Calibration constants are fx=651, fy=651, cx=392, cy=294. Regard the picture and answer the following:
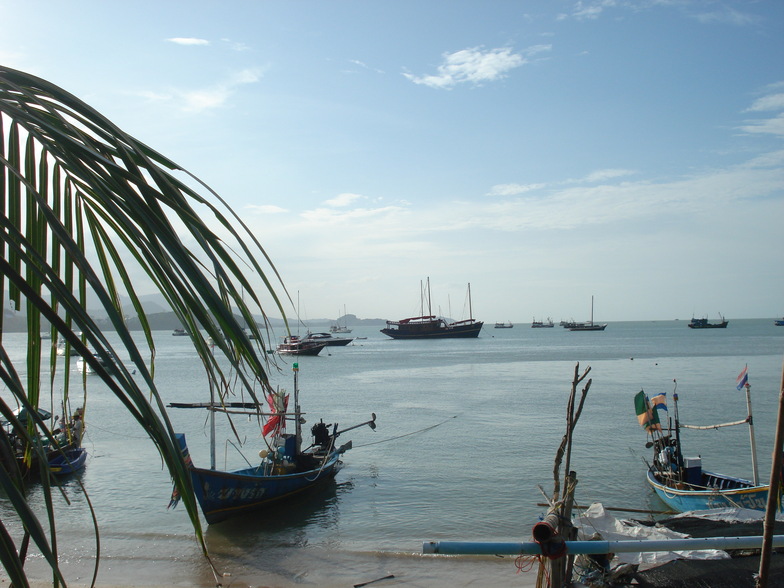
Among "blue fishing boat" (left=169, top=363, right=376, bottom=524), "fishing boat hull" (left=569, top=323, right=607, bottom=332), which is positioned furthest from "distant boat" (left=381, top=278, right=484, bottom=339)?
"blue fishing boat" (left=169, top=363, right=376, bottom=524)

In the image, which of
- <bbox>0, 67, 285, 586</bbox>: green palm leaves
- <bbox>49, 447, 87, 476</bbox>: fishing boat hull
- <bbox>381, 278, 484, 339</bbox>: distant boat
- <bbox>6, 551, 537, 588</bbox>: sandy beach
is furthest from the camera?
<bbox>381, 278, 484, 339</bbox>: distant boat

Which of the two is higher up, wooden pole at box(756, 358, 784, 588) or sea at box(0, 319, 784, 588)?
wooden pole at box(756, 358, 784, 588)

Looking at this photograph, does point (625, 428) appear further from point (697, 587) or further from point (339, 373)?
point (339, 373)

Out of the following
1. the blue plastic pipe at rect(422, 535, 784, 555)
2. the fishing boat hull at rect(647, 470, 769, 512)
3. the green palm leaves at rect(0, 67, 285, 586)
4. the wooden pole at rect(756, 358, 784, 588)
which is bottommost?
the fishing boat hull at rect(647, 470, 769, 512)

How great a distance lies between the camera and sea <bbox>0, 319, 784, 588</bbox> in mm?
13812

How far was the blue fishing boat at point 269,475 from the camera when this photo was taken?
15.0 meters

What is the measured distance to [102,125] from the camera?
1068mm

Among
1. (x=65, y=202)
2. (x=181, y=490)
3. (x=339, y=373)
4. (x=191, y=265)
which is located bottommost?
(x=339, y=373)

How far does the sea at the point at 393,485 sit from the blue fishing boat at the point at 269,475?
1.61ft

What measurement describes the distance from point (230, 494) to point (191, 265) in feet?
51.3

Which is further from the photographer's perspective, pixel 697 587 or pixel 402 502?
pixel 402 502

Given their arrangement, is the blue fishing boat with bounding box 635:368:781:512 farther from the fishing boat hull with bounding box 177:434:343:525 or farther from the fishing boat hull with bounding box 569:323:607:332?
the fishing boat hull with bounding box 569:323:607:332

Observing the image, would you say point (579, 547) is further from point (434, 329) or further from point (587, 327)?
point (587, 327)

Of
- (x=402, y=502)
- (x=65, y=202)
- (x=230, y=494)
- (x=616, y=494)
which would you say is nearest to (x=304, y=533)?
(x=230, y=494)
